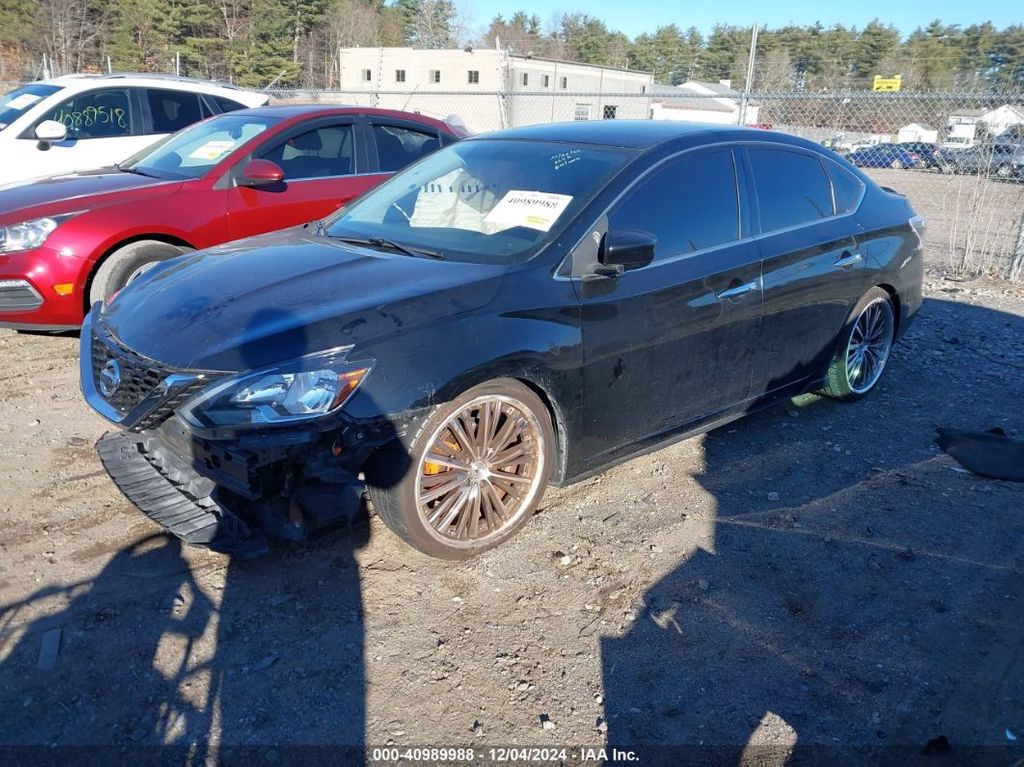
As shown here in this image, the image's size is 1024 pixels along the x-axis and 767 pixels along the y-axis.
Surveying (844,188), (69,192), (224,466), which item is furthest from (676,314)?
(69,192)

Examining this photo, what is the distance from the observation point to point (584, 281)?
3385 millimetres

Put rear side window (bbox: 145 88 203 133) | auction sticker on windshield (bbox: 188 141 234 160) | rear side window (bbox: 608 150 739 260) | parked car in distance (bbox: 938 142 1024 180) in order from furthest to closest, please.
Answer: parked car in distance (bbox: 938 142 1024 180) → rear side window (bbox: 145 88 203 133) → auction sticker on windshield (bbox: 188 141 234 160) → rear side window (bbox: 608 150 739 260)

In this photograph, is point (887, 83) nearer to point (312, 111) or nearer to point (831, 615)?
point (312, 111)

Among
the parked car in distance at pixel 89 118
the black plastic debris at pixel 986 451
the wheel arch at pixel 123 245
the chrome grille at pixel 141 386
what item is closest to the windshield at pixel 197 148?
the wheel arch at pixel 123 245

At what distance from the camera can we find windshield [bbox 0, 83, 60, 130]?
805 centimetres

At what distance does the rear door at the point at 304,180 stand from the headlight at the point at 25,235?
1.20 meters

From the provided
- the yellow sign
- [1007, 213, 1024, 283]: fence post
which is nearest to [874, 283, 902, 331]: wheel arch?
[1007, 213, 1024, 283]: fence post

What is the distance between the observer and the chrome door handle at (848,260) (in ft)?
15.1

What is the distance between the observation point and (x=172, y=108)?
844 centimetres

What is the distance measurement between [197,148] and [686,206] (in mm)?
4248

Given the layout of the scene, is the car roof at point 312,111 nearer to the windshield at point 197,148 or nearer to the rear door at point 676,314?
the windshield at point 197,148

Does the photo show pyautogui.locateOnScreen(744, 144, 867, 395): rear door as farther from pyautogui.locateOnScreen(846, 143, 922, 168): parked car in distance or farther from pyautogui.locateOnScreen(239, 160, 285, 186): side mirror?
pyautogui.locateOnScreen(846, 143, 922, 168): parked car in distance

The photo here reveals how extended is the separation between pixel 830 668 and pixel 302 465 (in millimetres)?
2025

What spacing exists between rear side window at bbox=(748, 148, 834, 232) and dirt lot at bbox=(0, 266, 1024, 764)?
55.0 inches
